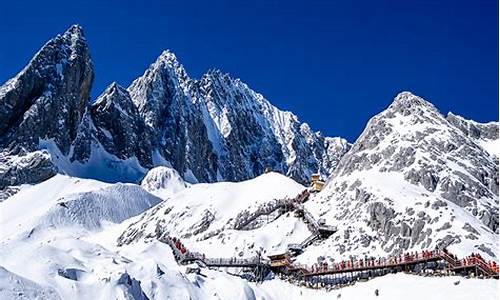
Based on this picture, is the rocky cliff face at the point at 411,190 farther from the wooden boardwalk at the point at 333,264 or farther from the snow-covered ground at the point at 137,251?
the snow-covered ground at the point at 137,251

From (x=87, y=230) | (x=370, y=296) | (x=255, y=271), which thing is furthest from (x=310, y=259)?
(x=87, y=230)

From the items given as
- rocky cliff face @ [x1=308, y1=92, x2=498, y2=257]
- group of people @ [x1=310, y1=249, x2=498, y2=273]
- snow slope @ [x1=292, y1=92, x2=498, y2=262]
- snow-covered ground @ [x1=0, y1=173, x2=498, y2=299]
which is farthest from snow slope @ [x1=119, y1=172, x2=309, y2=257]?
group of people @ [x1=310, y1=249, x2=498, y2=273]

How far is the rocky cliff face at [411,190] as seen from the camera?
265 ft

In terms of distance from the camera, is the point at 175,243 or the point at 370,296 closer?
the point at 370,296

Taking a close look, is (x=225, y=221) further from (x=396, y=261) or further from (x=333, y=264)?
(x=396, y=261)

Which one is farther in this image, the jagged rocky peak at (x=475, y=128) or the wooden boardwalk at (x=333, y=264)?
the jagged rocky peak at (x=475, y=128)

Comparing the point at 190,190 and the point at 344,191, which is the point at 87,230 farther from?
the point at 344,191

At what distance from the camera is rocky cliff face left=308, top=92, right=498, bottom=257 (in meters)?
80.9

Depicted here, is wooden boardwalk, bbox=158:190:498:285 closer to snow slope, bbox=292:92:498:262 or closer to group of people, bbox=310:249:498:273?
group of people, bbox=310:249:498:273

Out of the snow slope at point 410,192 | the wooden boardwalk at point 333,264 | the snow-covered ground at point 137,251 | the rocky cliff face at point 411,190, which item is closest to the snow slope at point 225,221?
the snow-covered ground at point 137,251

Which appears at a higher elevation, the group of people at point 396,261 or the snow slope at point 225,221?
the snow slope at point 225,221

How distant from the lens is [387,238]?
8350cm

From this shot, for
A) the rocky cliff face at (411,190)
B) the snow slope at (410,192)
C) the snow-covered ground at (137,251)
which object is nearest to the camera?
the snow-covered ground at (137,251)

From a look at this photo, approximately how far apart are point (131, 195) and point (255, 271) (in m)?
81.9
